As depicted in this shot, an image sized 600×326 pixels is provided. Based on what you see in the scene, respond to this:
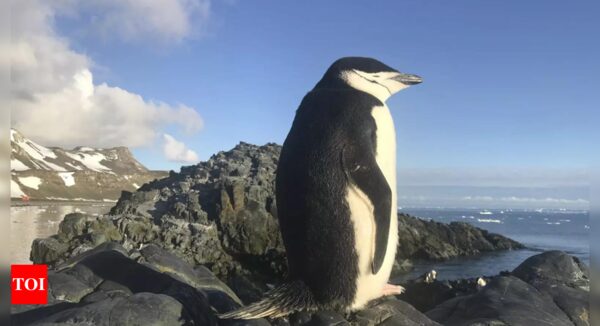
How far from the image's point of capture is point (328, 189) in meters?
2.83

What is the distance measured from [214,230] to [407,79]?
15378 millimetres

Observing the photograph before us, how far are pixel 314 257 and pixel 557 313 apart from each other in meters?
2.50

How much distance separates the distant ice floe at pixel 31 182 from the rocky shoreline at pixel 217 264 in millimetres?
78478

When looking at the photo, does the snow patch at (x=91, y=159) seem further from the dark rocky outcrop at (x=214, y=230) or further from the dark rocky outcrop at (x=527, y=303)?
the dark rocky outcrop at (x=527, y=303)

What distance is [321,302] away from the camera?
9.57ft

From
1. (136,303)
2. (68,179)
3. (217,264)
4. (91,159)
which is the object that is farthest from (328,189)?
(91,159)

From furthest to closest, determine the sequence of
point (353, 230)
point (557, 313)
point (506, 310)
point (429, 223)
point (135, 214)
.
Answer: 1. point (429, 223)
2. point (135, 214)
3. point (557, 313)
4. point (506, 310)
5. point (353, 230)

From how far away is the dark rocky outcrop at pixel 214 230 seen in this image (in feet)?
50.0

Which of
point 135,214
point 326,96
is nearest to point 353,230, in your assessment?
point 326,96

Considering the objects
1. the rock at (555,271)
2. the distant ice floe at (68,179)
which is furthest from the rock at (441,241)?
the distant ice floe at (68,179)

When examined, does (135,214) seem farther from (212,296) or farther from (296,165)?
(296,165)

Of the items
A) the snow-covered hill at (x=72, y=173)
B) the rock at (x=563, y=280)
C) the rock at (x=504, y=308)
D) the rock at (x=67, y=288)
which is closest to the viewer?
the rock at (x=504, y=308)

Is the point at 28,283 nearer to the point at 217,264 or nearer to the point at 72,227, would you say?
the point at 217,264

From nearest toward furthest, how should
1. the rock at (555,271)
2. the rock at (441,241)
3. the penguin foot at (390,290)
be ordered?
the penguin foot at (390,290) → the rock at (555,271) → the rock at (441,241)
